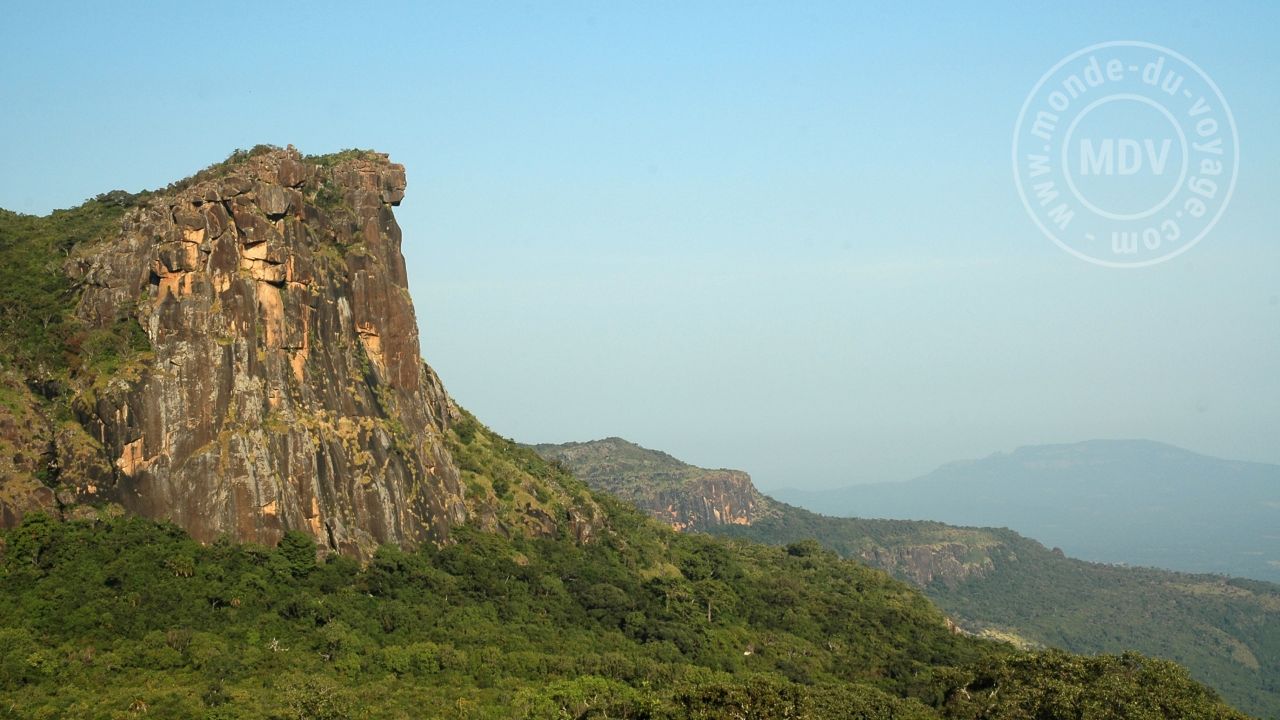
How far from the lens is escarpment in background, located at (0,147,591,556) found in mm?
73188

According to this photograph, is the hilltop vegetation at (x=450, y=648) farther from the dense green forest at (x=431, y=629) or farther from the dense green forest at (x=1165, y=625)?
the dense green forest at (x=1165, y=625)

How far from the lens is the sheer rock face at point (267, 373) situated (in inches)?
2906

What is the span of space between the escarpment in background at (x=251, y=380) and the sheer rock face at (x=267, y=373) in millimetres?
102

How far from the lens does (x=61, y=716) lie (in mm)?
56312

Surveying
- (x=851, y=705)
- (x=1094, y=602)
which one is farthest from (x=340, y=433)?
(x=1094, y=602)

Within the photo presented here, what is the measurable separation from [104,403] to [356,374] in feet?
56.6

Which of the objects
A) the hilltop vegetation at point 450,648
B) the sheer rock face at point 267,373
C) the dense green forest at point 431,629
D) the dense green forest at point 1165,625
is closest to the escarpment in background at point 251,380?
the sheer rock face at point 267,373

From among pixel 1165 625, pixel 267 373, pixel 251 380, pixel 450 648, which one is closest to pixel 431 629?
pixel 450 648

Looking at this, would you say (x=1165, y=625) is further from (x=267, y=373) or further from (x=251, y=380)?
(x=251, y=380)

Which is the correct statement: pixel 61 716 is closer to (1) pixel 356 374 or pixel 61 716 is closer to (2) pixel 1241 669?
(1) pixel 356 374

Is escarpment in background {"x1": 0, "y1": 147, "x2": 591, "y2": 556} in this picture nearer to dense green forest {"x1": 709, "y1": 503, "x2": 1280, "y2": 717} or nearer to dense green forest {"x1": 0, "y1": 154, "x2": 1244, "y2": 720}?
dense green forest {"x1": 0, "y1": 154, "x2": 1244, "y2": 720}

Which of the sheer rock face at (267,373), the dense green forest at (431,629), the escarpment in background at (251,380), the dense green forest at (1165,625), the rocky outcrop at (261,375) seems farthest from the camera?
the dense green forest at (1165,625)

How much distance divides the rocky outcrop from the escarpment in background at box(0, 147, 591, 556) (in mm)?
111

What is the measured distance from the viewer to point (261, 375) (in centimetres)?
7825
